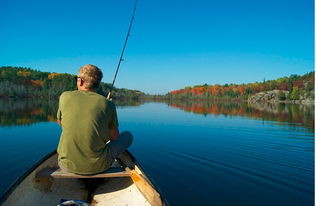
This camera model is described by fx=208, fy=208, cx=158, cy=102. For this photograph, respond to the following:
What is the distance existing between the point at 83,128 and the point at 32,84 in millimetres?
143264

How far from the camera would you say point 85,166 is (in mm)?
3006

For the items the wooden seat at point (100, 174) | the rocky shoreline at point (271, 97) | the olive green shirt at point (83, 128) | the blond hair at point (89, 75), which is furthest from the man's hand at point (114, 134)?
the rocky shoreline at point (271, 97)

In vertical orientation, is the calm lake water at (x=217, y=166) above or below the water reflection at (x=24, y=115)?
below

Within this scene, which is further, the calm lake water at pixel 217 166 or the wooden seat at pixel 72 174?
the calm lake water at pixel 217 166

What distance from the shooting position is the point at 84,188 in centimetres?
379

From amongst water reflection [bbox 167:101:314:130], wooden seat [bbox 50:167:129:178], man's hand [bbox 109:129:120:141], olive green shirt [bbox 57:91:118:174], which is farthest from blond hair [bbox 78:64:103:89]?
water reflection [bbox 167:101:314:130]

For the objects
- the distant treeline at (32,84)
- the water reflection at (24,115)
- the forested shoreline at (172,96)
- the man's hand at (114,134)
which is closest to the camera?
the man's hand at (114,134)

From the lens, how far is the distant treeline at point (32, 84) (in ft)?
287

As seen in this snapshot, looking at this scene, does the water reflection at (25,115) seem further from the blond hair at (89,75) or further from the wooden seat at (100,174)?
the blond hair at (89,75)

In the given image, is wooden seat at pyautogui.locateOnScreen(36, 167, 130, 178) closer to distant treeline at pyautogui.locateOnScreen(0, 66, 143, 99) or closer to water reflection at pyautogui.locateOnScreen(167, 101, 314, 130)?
water reflection at pyautogui.locateOnScreen(167, 101, 314, 130)

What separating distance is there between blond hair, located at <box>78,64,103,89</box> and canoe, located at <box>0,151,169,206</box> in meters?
1.38

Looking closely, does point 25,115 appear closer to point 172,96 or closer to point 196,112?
point 196,112

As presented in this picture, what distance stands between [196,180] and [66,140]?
3.76 m

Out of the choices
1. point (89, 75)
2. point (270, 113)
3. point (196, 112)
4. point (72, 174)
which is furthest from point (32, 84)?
point (89, 75)
